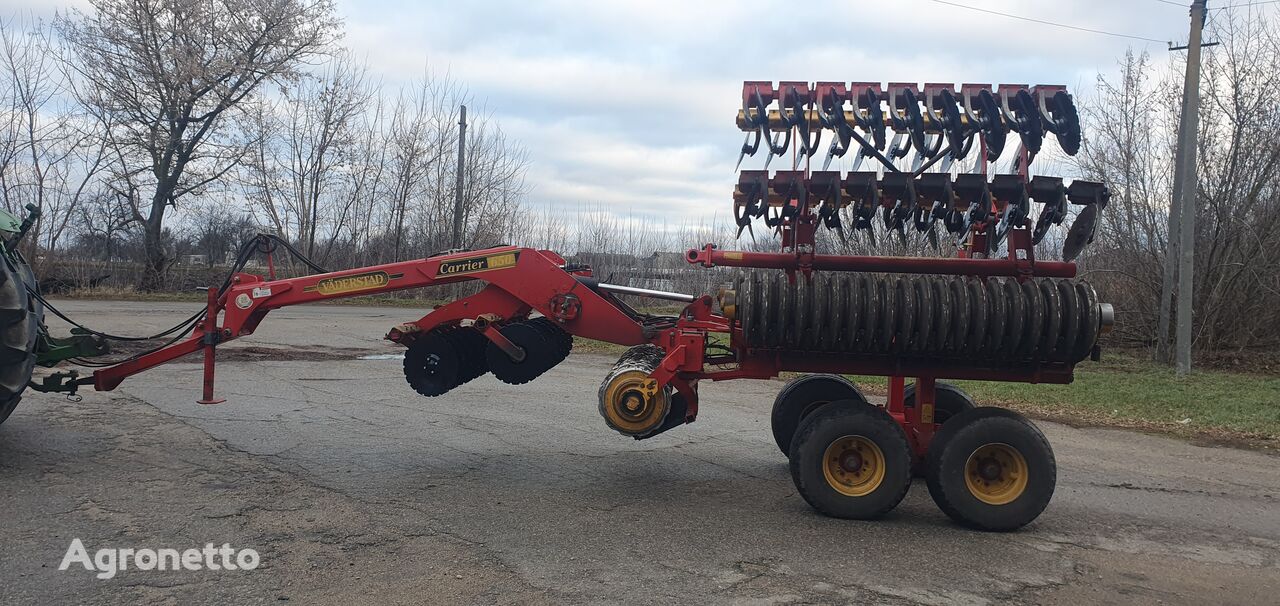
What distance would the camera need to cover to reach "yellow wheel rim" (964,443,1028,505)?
593 cm

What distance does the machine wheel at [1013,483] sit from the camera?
5883 millimetres

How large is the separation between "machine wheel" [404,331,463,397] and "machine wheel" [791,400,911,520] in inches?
111

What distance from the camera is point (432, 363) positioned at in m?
7.16

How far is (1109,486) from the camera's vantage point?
741 centimetres

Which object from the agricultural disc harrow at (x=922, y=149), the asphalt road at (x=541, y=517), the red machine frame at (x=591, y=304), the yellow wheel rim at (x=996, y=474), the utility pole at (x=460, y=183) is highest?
the utility pole at (x=460, y=183)

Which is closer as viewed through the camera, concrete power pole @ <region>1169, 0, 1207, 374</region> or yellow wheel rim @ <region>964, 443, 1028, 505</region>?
yellow wheel rim @ <region>964, 443, 1028, 505</region>

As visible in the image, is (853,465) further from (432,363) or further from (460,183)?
(460,183)

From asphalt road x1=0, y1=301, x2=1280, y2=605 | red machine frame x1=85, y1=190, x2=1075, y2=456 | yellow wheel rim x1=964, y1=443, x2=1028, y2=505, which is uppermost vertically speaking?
red machine frame x1=85, y1=190, x2=1075, y2=456

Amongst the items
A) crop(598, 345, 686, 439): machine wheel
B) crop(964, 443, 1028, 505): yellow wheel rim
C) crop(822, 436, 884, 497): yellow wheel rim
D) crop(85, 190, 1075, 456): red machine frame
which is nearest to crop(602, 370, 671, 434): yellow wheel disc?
crop(598, 345, 686, 439): machine wheel

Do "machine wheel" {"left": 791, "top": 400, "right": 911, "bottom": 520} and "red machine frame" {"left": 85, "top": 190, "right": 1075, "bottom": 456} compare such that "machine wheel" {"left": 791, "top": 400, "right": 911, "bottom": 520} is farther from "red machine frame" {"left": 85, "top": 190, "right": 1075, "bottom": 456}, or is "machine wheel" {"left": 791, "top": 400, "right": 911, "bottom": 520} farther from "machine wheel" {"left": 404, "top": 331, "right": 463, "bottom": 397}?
"machine wheel" {"left": 404, "top": 331, "right": 463, "bottom": 397}

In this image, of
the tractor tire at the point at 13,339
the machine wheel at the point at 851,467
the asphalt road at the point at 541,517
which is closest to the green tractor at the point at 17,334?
the tractor tire at the point at 13,339

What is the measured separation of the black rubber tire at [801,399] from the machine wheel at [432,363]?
8.94ft

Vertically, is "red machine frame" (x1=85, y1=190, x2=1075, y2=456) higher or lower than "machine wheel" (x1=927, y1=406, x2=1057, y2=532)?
higher

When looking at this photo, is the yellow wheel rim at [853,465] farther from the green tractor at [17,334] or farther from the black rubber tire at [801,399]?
the green tractor at [17,334]
